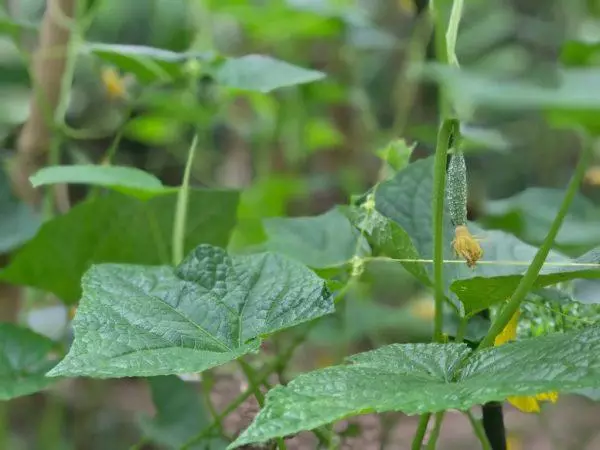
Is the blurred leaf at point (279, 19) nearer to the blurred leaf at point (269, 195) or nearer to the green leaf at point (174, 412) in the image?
the blurred leaf at point (269, 195)

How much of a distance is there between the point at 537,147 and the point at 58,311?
1.55 meters

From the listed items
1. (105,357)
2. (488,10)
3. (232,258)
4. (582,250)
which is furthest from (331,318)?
(488,10)

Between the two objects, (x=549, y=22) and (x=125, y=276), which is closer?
(x=125, y=276)

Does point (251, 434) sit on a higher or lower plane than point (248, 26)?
lower

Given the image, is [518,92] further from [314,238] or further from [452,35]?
[314,238]

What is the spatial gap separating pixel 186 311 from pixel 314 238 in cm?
24

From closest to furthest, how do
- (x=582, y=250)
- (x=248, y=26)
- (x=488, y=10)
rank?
(x=582, y=250)
(x=248, y=26)
(x=488, y=10)

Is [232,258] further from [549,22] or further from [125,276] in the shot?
[549,22]

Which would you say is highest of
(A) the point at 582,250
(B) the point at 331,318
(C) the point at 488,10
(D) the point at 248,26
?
(C) the point at 488,10

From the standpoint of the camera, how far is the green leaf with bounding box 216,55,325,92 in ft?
1.80

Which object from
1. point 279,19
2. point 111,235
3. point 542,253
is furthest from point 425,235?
point 279,19

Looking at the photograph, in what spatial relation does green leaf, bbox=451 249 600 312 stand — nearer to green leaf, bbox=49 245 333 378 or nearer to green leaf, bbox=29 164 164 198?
green leaf, bbox=49 245 333 378

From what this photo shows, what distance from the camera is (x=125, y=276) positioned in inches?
17.5

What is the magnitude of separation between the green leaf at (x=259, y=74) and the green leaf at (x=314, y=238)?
0.41ft
